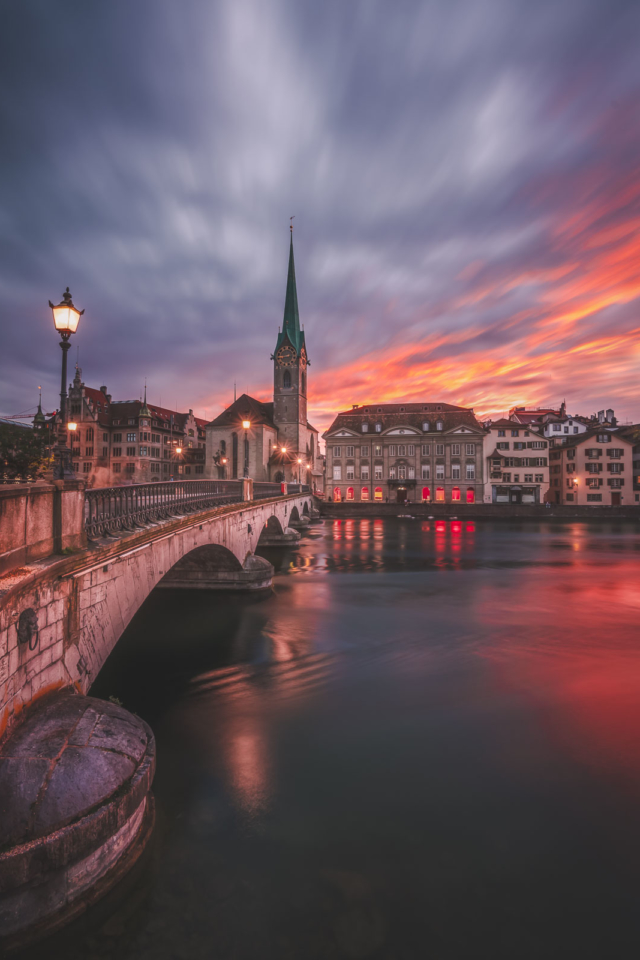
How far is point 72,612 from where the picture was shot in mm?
6660

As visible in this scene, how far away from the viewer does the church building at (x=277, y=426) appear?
6656cm

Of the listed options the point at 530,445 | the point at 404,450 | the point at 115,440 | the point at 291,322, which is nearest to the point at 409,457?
the point at 404,450

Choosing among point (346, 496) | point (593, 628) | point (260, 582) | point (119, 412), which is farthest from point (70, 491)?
point (119, 412)

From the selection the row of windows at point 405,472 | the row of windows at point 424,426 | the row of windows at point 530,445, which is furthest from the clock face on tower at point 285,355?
the row of windows at point 530,445

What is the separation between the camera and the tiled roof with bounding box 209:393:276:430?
2648 inches

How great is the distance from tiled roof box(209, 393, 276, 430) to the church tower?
2704 millimetres

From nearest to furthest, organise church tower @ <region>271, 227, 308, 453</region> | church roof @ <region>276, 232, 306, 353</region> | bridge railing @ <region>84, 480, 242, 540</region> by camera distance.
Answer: bridge railing @ <region>84, 480, 242, 540</region>
church tower @ <region>271, 227, 308, 453</region>
church roof @ <region>276, 232, 306, 353</region>

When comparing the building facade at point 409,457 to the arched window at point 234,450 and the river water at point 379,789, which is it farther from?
the river water at point 379,789

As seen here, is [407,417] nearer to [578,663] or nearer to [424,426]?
[424,426]

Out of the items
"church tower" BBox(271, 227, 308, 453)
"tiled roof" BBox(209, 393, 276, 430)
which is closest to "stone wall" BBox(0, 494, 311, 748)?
"tiled roof" BBox(209, 393, 276, 430)

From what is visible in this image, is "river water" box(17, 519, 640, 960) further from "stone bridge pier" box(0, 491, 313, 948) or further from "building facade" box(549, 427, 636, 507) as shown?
"building facade" box(549, 427, 636, 507)

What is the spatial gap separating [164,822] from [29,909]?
2.22 metres

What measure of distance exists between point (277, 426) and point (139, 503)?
205ft

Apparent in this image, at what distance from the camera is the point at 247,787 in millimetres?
7648
